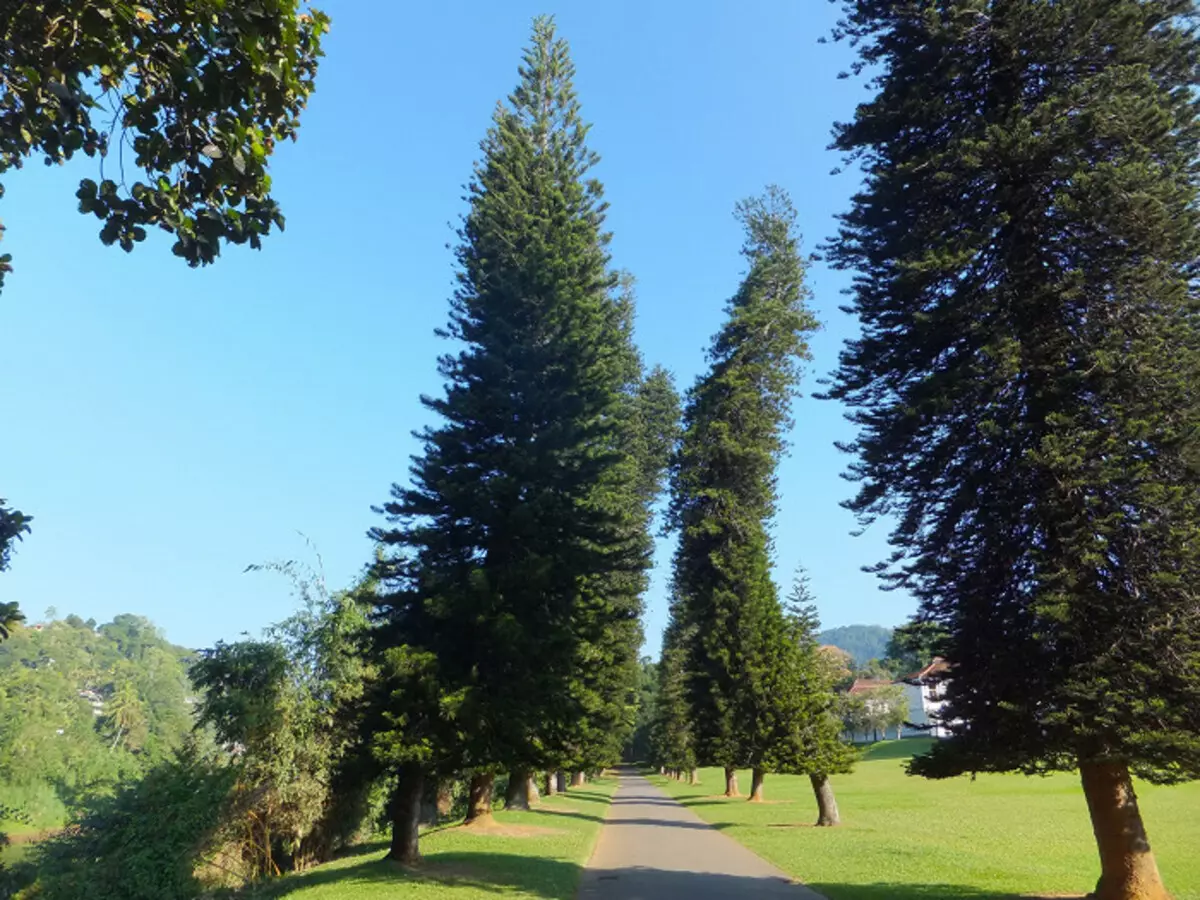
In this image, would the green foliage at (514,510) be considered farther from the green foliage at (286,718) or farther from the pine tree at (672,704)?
the pine tree at (672,704)

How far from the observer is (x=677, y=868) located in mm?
14312

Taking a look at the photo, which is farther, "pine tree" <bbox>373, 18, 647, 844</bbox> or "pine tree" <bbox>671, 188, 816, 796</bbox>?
"pine tree" <bbox>671, 188, 816, 796</bbox>

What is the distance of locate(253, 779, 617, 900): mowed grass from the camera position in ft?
38.7

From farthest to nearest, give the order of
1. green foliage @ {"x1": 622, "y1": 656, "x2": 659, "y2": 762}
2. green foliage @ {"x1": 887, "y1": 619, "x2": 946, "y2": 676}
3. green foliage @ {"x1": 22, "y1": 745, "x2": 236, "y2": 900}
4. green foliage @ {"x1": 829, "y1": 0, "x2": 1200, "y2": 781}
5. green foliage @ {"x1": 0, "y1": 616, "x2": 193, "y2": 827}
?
green foliage @ {"x1": 622, "y1": 656, "x2": 659, "y2": 762} → green foliage @ {"x1": 0, "y1": 616, "x2": 193, "y2": 827} → green foliage @ {"x1": 22, "y1": 745, "x2": 236, "y2": 900} → green foliage @ {"x1": 887, "y1": 619, "x2": 946, "y2": 676} → green foliage @ {"x1": 829, "y1": 0, "x2": 1200, "y2": 781}

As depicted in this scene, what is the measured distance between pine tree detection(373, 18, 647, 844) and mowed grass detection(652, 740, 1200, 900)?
19.9 ft

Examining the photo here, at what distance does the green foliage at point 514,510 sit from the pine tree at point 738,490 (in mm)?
9538

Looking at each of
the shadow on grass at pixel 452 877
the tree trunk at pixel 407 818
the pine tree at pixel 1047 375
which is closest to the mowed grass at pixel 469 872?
the shadow on grass at pixel 452 877

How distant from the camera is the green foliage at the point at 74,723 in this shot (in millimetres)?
20688

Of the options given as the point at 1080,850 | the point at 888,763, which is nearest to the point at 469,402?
the point at 1080,850

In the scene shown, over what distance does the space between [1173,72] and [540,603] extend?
43.4ft

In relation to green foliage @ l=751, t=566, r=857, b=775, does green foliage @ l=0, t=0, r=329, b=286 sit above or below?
above

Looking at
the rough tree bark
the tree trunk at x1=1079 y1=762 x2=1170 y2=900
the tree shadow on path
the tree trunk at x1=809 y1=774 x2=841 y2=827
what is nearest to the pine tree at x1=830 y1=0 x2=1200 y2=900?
the tree trunk at x1=1079 y1=762 x2=1170 y2=900

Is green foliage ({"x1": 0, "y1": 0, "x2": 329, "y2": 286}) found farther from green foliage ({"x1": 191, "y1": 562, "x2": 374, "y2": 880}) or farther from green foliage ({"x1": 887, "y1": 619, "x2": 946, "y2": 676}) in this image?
green foliage ({"x1": 191, "y1": 562, "x2": 374, "y2": 880})

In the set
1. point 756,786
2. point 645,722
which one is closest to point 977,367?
point 756,786
